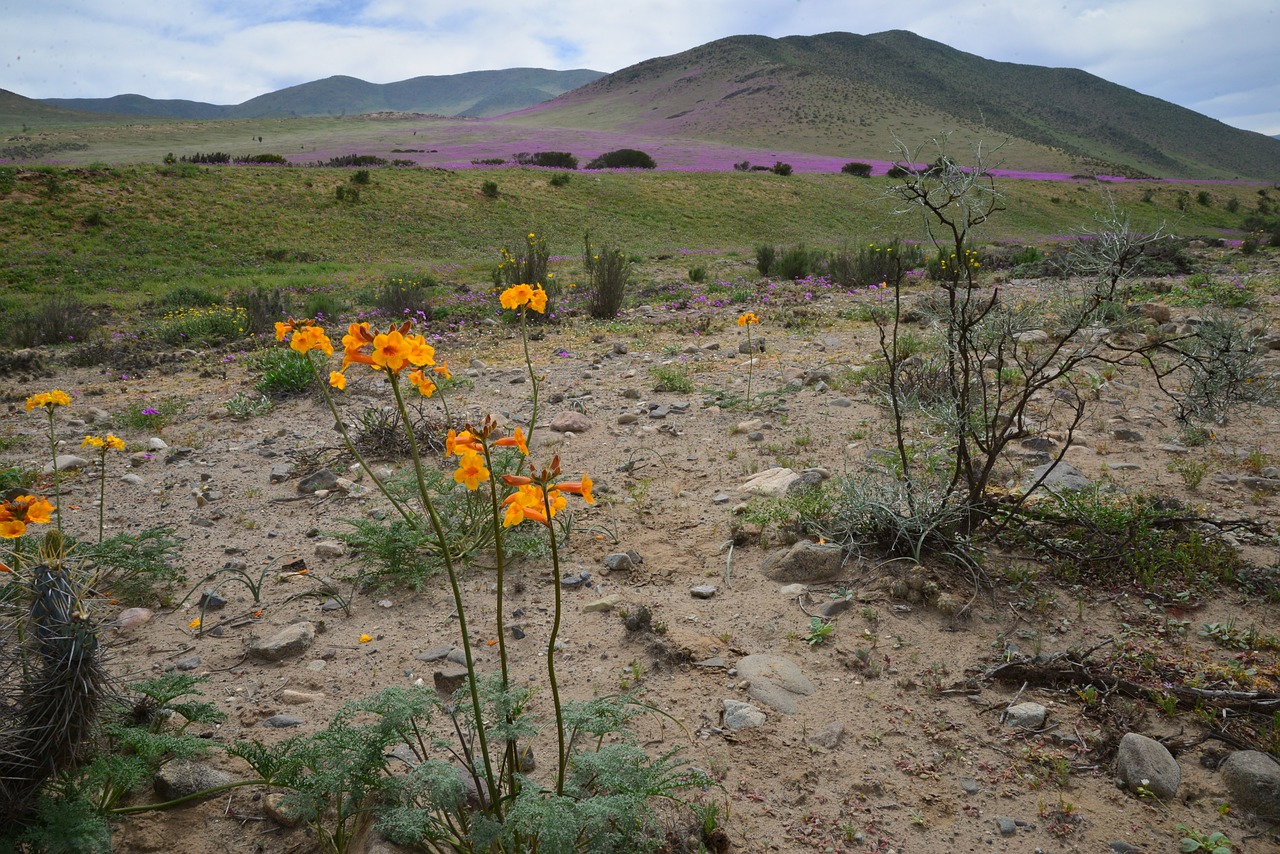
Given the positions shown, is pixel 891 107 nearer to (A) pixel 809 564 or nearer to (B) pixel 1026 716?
(A) pixel 809 564

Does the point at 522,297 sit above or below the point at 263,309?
above

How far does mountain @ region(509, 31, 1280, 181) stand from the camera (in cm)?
4786

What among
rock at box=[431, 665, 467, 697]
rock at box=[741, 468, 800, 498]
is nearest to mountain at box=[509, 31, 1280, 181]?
rock at box=[741, 468, 800, 498]

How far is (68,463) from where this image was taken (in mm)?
4480

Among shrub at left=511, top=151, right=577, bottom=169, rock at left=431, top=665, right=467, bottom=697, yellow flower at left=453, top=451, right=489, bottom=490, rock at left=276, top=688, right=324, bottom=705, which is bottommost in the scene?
rock at left=276, top=688, right=324, bottom=705

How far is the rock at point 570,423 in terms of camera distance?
193 inches

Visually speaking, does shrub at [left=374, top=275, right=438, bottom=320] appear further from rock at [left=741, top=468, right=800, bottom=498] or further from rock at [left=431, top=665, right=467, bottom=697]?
rock at [left=431, top=665, right=467, bottom=697]

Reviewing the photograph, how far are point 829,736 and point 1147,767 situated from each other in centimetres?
87

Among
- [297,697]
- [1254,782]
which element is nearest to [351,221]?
[297,697]

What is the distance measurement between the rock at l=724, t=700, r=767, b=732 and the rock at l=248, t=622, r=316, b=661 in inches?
67.1

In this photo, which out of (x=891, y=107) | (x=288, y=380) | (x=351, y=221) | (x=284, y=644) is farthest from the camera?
(x=891, y=107)

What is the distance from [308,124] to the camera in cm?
5838

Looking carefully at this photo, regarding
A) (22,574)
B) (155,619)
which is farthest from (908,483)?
(155,619)

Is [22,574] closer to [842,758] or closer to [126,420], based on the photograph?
[842,758]
